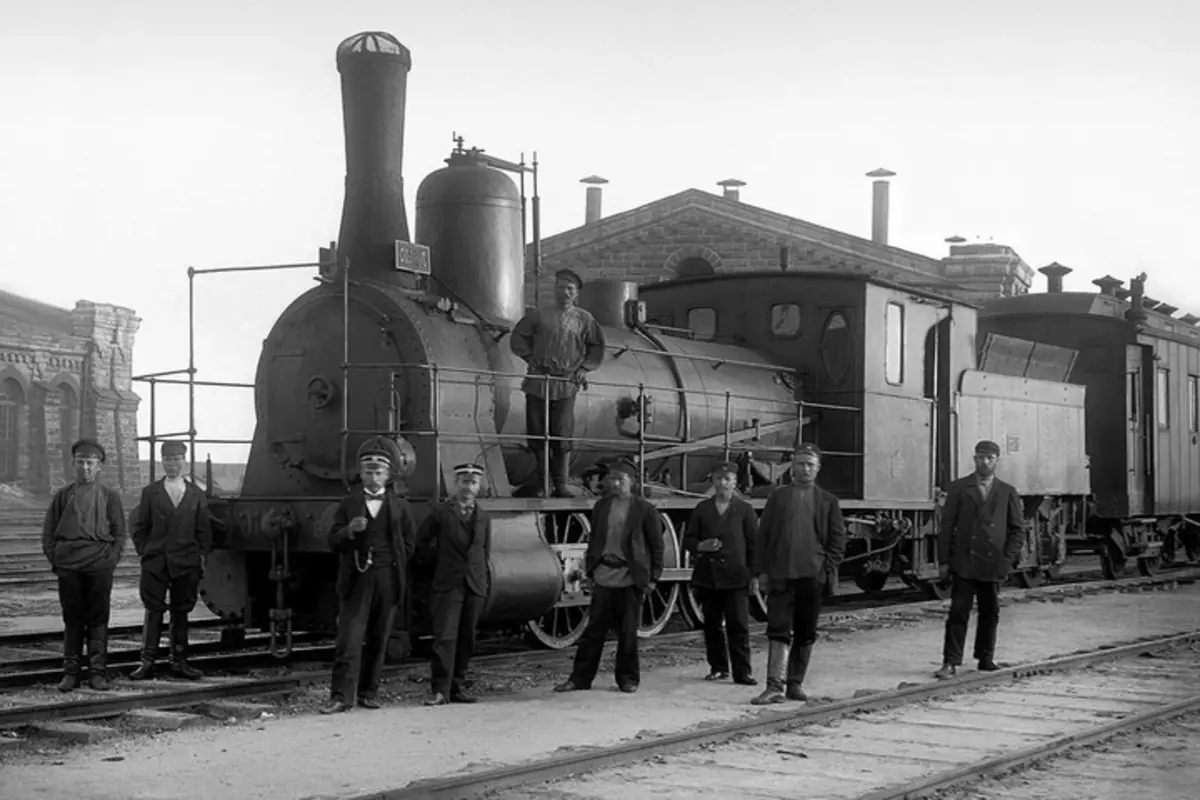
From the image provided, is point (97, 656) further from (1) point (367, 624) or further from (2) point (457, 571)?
(2) point (457, 571)

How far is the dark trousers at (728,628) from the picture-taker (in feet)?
33.5

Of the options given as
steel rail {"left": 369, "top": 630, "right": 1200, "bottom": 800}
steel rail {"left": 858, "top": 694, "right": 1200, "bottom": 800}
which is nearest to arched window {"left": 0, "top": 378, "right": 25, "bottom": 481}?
steel rail {"left": 369, "top": 630, "right": 1200, "bottom": 800}

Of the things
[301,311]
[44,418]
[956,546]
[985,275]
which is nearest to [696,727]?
[956,546]

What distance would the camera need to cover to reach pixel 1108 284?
23172 mm

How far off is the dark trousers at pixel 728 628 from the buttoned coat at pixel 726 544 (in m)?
0.08

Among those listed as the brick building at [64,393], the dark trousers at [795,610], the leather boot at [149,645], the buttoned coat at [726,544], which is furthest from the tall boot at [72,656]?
the brick building at [64,393]

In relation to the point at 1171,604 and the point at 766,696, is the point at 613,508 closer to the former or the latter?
the point at 766,696

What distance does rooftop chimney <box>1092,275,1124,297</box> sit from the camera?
2309cm

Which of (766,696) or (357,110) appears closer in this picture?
(766,696)

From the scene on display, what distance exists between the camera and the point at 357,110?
10.9 meters

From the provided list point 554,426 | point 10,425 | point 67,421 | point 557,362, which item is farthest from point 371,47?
point 67,421

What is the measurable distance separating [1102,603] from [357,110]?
9974mm

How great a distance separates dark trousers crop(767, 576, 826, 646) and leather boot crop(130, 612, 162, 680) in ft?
13.8

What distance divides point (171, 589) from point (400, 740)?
3.45m
